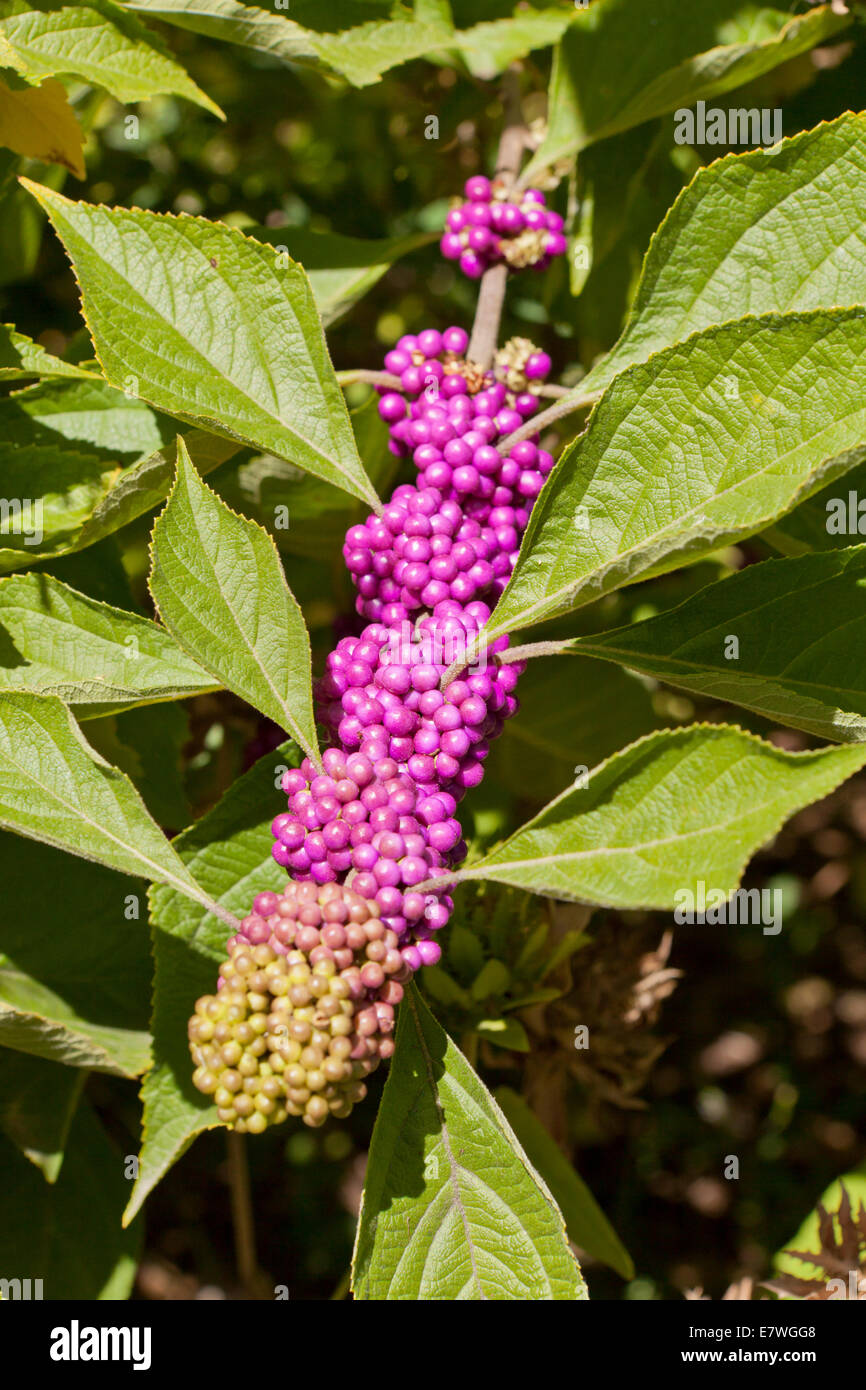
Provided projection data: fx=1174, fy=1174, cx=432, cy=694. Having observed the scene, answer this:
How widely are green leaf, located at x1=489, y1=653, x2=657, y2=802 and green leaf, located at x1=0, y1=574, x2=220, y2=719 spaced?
0.74 m

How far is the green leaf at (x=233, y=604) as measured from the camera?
1089 millimetres

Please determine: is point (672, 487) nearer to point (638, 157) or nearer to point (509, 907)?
point (509, 907)

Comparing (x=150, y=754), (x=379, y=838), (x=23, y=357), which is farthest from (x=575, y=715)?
(x=23, y=357)

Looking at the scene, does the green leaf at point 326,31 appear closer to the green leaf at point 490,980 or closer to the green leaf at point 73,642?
the green leaf at point 73,642

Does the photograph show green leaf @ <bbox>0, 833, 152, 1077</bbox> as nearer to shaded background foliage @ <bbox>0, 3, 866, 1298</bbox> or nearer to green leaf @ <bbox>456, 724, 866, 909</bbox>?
shaded background foliage @ <bbox>0, 3, 866, 1298</bbox>

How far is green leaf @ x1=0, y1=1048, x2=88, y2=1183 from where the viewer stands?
1.56 meters

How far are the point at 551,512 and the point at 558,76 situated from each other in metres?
0.83

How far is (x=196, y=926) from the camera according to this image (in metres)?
1.26

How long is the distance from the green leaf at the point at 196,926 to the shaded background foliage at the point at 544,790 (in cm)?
32

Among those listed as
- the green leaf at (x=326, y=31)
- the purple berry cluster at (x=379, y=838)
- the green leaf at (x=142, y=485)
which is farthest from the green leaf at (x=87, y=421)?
the purple berry cluster at (x=379, y=838)

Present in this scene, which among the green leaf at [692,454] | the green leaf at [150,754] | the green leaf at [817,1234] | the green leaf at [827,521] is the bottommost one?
the green leaf at [817,1234]

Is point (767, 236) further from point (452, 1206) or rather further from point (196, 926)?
point (452, 1206)

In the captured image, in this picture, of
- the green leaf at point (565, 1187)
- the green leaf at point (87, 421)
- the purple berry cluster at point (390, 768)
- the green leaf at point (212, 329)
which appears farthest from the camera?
the green leaf at point (565, 1187)

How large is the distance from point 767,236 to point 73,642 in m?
0.85
